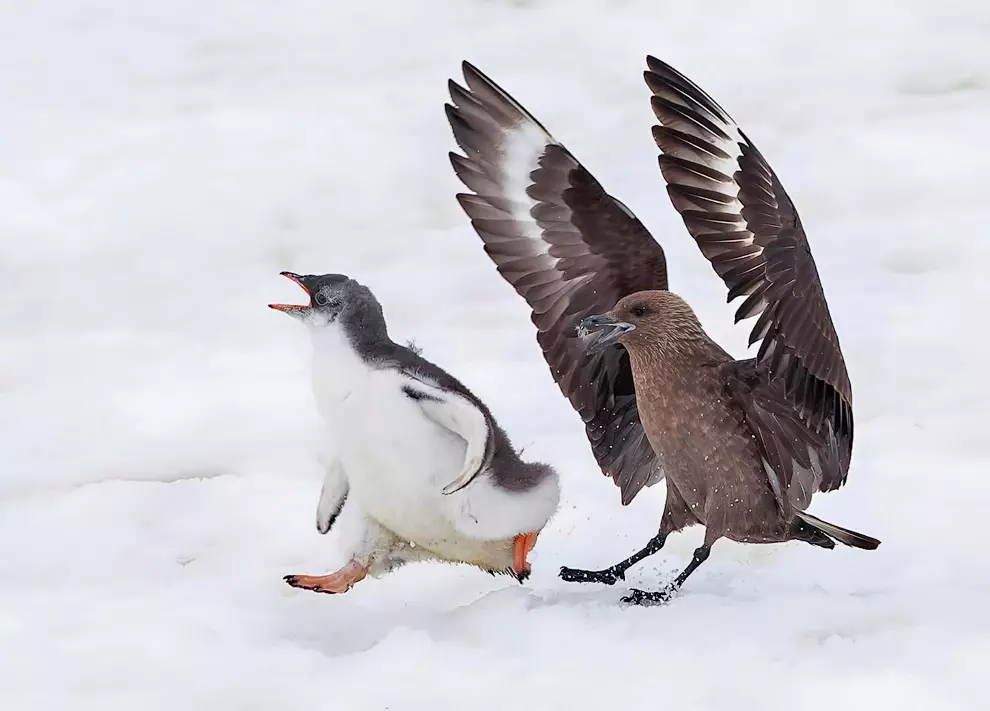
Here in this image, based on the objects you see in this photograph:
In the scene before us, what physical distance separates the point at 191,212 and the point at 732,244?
11.9 feet

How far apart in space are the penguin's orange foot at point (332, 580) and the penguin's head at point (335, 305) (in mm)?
630

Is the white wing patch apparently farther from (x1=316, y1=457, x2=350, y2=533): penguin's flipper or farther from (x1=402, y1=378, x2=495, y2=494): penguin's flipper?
(x1=316, y1=457, x2=350, y2=533): penguin's flipper

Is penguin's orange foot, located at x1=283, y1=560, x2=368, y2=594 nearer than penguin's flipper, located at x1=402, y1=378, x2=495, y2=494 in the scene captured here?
No

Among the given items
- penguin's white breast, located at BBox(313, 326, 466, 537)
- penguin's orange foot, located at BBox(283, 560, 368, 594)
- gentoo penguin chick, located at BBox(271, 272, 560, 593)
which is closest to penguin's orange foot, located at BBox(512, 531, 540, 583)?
gentoo penguin chick, located at BBox(271, 272, 560, 593)

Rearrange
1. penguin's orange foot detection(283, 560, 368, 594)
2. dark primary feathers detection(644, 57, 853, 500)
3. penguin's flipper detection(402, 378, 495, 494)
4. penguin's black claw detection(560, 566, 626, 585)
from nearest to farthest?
dark primary feathers detection(644, 57, 853, 500) → penguin's flipper detection(402, 378, 495, 494) → penguin's orange foot detection(283, 560, 368, 594) → penguin's black claw detection(560, 566, 626, 585)

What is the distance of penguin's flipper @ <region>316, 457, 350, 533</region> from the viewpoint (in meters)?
3.76

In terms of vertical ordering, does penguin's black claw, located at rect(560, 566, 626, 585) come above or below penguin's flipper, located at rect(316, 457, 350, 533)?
below

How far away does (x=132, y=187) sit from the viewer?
6.77m

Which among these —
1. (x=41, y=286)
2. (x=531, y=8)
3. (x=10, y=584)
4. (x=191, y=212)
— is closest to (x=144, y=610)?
(x=10, y=584)

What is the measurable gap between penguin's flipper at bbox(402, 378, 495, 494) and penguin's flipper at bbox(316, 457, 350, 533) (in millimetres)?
360

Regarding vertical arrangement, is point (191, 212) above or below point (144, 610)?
above

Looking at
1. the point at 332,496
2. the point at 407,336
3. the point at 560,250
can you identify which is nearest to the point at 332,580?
the point at 332,496

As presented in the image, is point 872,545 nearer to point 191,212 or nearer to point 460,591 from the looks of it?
point 460,591

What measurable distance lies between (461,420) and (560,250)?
0.63 m
